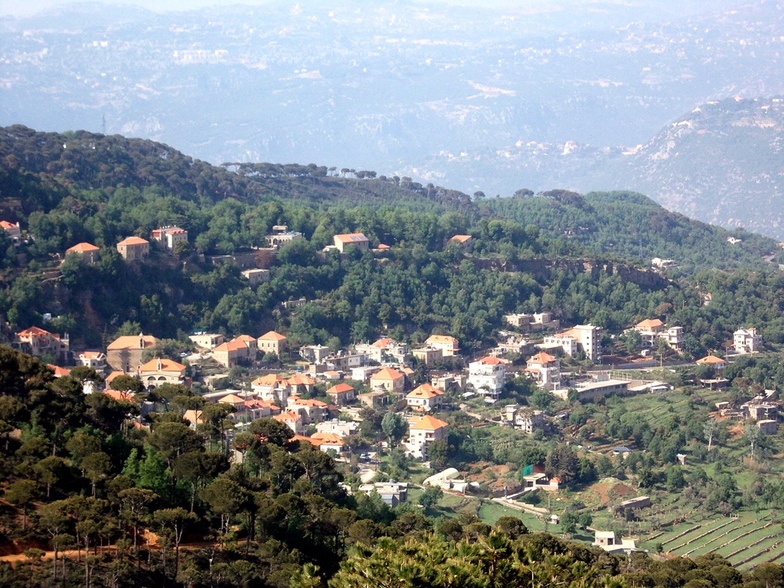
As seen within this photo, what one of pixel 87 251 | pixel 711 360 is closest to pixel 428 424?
pixel 711 360

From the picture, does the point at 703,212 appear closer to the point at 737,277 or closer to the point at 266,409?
the point at 737,277

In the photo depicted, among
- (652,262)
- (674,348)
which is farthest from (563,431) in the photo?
(652,262)

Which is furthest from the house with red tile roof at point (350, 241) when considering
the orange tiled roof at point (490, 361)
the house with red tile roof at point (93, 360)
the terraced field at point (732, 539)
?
the terraced field at point (732, 539)

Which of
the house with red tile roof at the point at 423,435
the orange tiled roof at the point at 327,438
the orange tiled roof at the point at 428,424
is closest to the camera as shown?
the orange tiled roof at the point at 327,438

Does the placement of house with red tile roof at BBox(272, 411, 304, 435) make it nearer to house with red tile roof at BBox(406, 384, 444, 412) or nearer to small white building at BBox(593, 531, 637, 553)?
house with red tile roof at BBox(406, 384, 444, 412)

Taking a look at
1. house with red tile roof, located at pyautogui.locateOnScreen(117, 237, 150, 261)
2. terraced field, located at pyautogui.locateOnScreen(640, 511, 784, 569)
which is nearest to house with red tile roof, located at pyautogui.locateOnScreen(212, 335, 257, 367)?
house with red tile roof, located at pyautogui.locateOnScreen(117, 237, 150, 261)

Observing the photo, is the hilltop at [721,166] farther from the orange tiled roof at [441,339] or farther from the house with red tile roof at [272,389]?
the house with red tile roof at [272,389]
